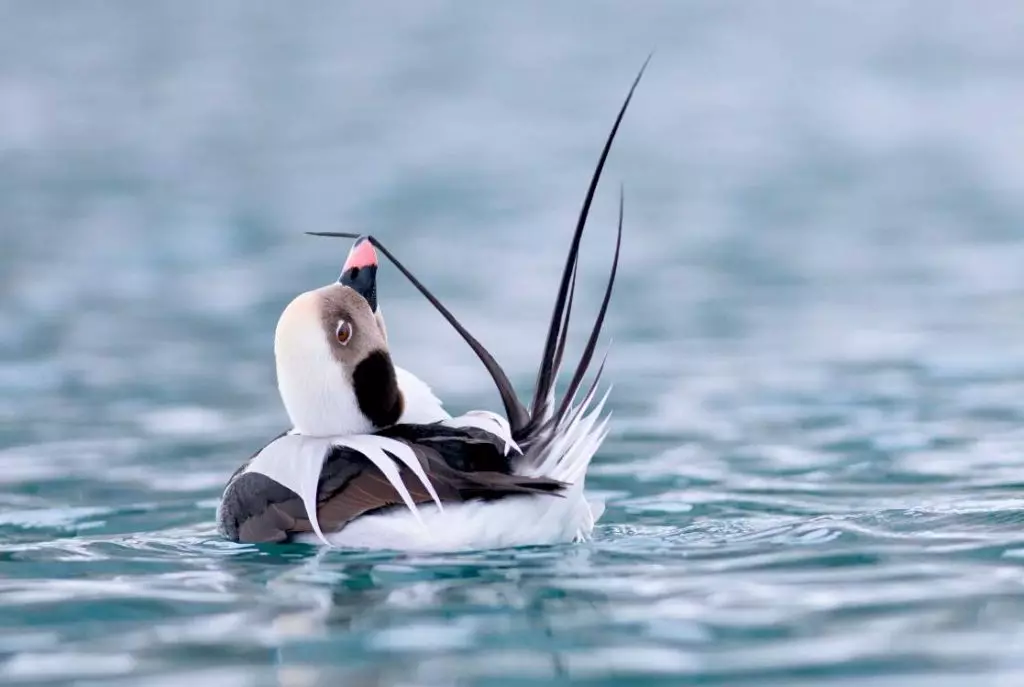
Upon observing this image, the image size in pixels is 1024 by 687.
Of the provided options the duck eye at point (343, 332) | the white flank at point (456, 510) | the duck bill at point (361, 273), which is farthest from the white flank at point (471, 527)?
the duck bill at point (361, 273)

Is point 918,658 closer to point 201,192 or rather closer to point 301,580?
point 301,580

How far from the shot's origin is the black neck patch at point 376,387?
387cm

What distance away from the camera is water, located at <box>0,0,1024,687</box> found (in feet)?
10.6

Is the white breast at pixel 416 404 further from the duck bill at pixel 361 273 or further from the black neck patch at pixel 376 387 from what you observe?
the duck bill at pixel 361 273

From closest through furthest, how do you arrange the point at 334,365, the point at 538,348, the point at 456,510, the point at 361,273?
the point at 456,510
the point at 334,365
the point at 361,273
the point at 538,348

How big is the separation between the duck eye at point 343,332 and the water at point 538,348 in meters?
A: 0.45

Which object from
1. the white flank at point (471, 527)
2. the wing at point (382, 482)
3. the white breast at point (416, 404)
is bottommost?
the white flank at point (471, 527)

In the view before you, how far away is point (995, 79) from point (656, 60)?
9.27ft

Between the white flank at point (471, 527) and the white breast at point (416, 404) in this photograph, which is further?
the white breast at point (416, 404)

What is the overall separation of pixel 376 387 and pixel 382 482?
1.10 ft

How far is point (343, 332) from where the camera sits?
3.84m

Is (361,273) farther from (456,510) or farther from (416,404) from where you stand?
(456,510)

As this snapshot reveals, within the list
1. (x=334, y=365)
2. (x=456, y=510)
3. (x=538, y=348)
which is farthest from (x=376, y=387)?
(x=538, y=348)

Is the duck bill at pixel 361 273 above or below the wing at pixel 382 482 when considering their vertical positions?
above
